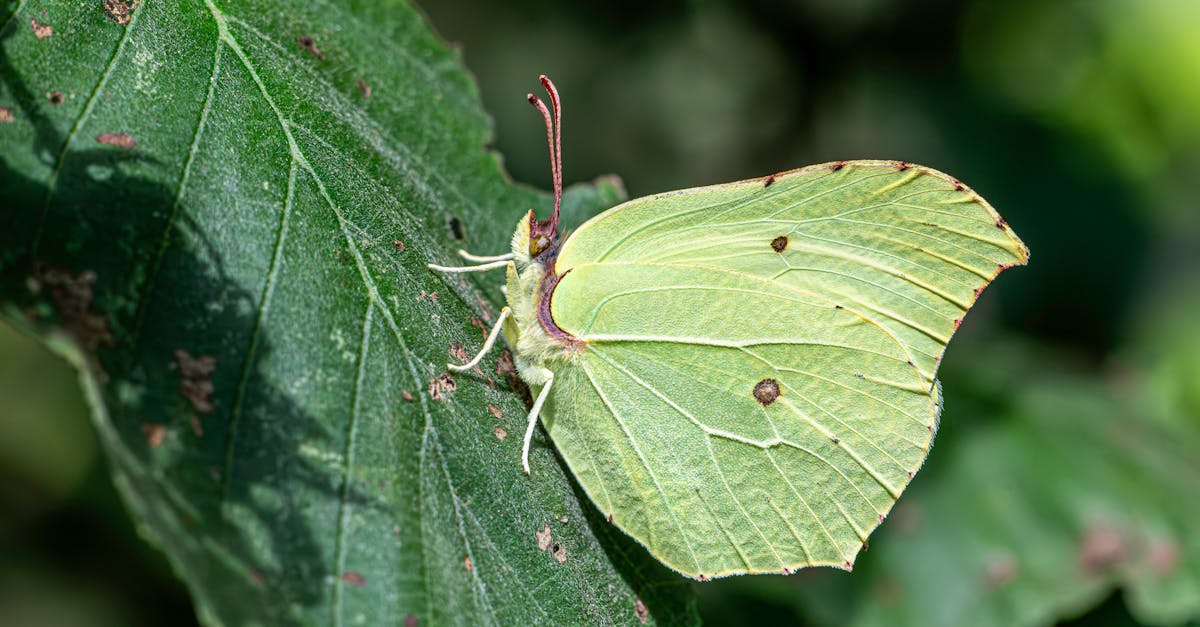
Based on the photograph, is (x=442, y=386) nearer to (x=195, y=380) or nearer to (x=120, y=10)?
(x=195, y=380)

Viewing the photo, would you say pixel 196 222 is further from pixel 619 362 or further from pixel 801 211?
pixel 801 211

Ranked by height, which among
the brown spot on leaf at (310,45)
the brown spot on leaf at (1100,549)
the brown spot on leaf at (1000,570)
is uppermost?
the brown spot on leaf at (310,45)

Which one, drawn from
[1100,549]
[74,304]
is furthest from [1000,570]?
[74,304]

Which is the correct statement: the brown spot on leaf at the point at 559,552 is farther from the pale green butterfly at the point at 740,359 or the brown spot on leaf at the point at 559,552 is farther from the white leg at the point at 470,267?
the white leg at the point at 470,267

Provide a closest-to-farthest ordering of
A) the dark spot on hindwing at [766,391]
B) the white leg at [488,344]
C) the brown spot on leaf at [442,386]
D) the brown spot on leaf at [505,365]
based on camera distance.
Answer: the brown spot on leaf at [442,386] < the white leg at [488,344] < the brown spot on leaf at [505,365] < the dark spot on hindwing at [766,391]

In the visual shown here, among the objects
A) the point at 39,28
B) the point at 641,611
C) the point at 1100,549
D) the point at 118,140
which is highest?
the point at 39,28

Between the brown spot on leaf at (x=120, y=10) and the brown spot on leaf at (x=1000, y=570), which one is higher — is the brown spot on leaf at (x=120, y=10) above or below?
above

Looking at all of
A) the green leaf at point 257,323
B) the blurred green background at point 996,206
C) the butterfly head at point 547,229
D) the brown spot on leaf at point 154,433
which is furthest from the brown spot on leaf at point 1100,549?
the brown spot on leaf at point 154,433
